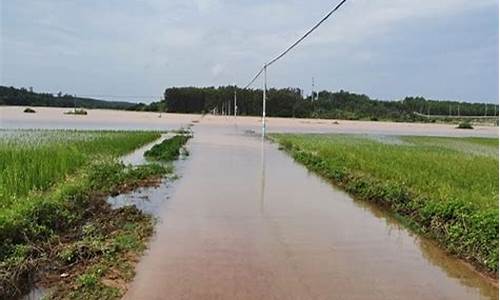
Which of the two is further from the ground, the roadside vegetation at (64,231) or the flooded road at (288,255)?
the roadside vegetation at (64,231)

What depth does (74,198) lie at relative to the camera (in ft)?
29.0

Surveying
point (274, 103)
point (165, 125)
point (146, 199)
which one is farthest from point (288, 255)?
point (274, 103)

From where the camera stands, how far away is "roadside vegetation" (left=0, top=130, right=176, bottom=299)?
5258 mm

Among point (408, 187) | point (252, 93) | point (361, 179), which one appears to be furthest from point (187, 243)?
point (252, 93)

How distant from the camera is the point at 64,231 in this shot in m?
7.25

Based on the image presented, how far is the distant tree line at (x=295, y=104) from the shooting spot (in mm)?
94188

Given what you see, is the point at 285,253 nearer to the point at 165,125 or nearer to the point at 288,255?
the point at 288,255

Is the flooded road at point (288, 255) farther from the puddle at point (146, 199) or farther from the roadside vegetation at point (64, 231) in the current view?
the roadside vegetation at point (64, 231)

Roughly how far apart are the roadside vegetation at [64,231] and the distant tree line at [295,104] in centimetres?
8166

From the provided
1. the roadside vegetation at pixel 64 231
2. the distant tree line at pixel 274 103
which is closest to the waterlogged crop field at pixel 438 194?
the roadside vegetation at pixel 64 231

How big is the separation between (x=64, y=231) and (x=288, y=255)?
303 cm

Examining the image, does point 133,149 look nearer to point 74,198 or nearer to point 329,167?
point 329,167

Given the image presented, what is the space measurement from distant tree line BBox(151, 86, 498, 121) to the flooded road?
82.5 meters

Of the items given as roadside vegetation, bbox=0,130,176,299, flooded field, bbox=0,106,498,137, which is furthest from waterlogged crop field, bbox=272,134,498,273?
flooded field, bbox=0,106,498,137
